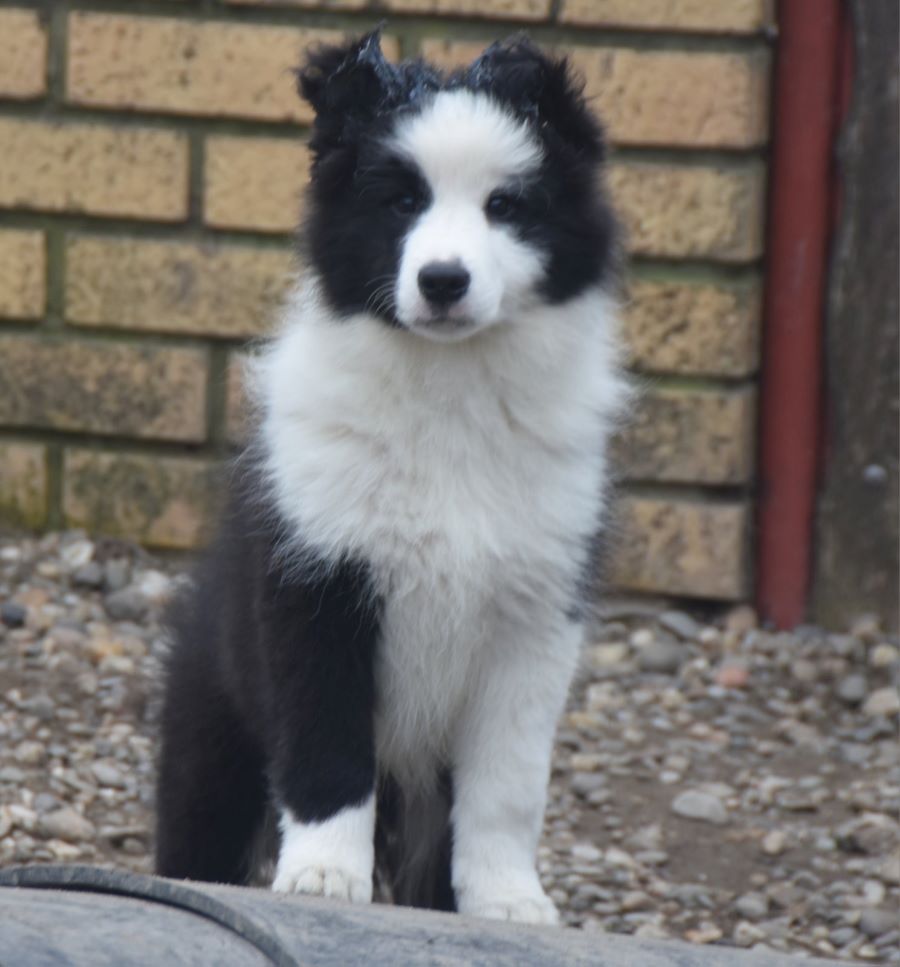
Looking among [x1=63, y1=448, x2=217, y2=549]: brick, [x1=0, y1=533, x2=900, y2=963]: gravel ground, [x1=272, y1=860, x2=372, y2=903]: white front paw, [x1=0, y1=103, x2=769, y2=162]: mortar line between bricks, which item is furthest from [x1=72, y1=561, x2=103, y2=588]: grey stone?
[x1=272, y1=860, x2=372, y2=903]: white front paw

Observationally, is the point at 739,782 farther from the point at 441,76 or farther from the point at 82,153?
the point at 82,153

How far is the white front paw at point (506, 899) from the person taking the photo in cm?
299

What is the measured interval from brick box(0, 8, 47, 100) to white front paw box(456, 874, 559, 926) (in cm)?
271

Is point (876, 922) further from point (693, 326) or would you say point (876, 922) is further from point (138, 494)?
point (138, 494)

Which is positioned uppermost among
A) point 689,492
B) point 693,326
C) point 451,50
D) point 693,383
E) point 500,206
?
point 451,50

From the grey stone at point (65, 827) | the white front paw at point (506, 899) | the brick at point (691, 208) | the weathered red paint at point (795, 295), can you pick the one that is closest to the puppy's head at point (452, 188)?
the white front paw at point (506, 899)

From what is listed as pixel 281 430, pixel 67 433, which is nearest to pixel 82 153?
pixel 67 433

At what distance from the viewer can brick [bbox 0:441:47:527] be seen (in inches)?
201

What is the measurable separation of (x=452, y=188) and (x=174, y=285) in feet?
7.31

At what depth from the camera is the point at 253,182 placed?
490 centimetres

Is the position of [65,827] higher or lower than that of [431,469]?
lower

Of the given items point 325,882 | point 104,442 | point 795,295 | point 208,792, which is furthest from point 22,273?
point 325,882

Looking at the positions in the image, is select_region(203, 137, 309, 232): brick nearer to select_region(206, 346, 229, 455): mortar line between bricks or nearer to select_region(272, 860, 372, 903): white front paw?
select_region(206, 346, 229, 455): mortar line between bricks

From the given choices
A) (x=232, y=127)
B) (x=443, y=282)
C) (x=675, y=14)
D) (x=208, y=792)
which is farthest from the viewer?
(x=232, y=127)
